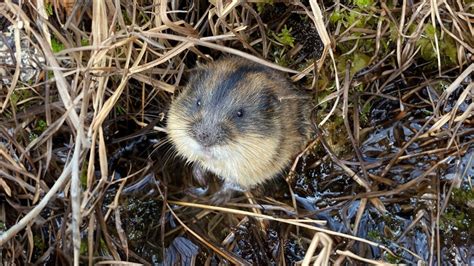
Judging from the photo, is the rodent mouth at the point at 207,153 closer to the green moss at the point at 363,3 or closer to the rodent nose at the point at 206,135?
the rodent nose at the point at 206,135

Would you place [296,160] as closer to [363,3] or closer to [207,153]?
[207,153]

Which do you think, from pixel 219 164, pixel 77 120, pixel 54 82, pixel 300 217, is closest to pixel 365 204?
pixel 300 217

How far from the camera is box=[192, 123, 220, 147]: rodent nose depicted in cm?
335

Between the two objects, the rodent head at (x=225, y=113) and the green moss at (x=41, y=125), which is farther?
the green moss at (x=41, y=125)

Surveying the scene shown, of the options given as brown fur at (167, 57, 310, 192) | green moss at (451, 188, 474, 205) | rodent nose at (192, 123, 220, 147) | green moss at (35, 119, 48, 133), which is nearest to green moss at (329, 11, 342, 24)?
brown fur at (167, 57, 310, 192)

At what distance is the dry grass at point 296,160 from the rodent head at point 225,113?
150mm

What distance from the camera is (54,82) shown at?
356cm

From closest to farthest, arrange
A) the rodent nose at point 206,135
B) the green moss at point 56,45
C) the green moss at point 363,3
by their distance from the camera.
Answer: the rodent nose at point 206,135, the green moss at point 363,3, the green moss at point 56,45

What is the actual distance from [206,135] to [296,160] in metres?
0.61

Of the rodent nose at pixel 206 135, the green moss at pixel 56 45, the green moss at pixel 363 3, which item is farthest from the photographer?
the green moss at pixel 56 45

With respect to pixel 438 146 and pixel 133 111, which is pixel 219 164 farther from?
pixel 438 146

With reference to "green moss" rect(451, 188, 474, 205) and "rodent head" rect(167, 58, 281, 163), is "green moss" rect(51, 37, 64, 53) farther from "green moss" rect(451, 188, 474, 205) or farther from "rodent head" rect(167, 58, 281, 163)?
"green moss" rect(451, 188, 474, 205)

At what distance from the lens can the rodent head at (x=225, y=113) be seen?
11.2 ft

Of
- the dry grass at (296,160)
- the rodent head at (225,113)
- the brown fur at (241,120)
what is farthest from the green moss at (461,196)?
the rodent head at (225,113)
